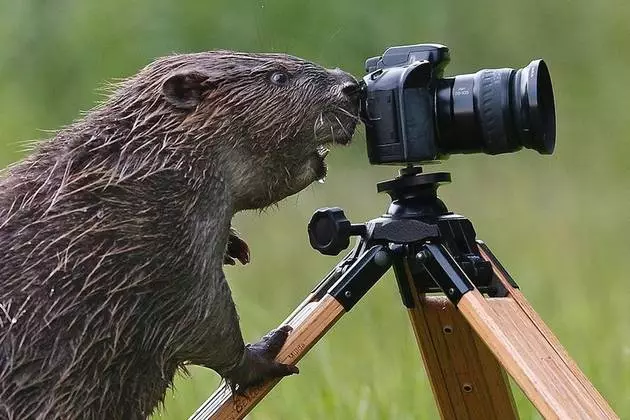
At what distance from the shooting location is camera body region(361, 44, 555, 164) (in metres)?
1.17

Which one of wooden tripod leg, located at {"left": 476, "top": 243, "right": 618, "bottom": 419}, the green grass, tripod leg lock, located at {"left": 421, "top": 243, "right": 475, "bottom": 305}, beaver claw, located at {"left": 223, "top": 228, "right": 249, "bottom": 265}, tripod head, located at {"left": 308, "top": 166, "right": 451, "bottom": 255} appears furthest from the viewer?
the green grass

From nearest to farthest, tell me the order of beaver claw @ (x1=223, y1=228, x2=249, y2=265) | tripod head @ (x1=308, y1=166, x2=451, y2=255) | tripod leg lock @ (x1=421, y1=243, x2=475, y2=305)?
tripod leg lock @ (x1=421, y1=243, x2=475, y2=305)
tripod head @ (x1=308, y1=166, x2=451, y2=255)
beaver claw @ (x1=223, y1=228, x2=249, y2=265)

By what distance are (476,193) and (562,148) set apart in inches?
11.0

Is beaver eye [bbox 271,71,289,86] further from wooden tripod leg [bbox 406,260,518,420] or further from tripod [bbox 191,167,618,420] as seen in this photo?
wooden tripod leg [bbox 406,260,518,420]

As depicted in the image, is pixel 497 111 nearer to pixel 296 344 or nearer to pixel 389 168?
pixel 296 344

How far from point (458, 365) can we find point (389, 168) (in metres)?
1.45

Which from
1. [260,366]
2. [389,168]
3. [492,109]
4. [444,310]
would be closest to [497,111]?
[492,109]

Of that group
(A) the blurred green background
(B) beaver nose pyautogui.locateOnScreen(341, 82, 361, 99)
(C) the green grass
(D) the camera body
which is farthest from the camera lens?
(A) the blurred green background

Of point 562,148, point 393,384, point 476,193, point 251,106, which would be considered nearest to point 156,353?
point 251,106

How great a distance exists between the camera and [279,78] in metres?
1.28

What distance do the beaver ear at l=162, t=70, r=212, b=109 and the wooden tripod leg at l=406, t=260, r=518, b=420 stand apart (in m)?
0.35

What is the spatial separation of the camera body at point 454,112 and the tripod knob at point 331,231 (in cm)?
8

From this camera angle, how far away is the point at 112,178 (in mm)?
1170

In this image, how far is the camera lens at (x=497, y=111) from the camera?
45.8 inches
